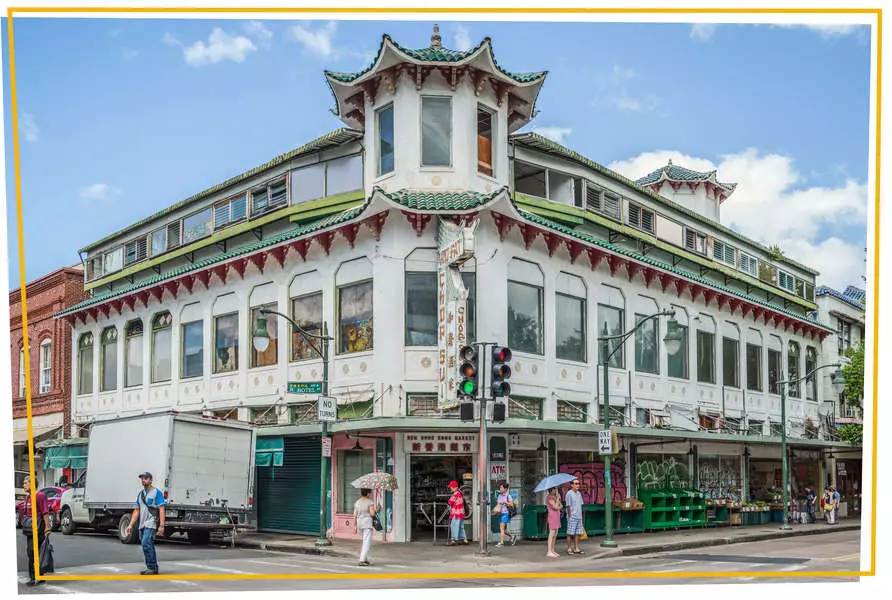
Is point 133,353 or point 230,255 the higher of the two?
point 230,255

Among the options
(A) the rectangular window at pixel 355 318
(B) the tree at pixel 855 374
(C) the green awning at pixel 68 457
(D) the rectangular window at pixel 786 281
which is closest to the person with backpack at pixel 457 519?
(A) the rectangular window at pixel 355 318

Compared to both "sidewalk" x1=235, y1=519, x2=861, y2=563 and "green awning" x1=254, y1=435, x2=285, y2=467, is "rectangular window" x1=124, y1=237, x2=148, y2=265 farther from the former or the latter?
"sidewalk" x1=235, y1=519, x2=861, y2=563

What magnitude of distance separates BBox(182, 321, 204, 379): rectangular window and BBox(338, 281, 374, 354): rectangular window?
8.08 metres

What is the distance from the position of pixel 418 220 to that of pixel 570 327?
694cm

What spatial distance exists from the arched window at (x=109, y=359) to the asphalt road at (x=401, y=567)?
11.9 metres

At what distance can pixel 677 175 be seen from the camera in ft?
151

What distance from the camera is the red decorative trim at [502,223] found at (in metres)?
28.7

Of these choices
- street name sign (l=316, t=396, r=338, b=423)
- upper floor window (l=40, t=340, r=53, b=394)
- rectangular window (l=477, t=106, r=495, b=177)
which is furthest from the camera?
upper floor window (l=40, t=340, r=53, b=394)

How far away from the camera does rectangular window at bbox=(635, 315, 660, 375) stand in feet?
115

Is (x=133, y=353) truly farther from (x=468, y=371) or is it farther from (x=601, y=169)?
(x=468, y=371)

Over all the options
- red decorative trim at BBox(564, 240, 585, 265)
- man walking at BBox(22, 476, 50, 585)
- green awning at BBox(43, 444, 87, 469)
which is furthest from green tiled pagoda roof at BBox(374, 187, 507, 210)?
green awning at BBox(43, 444, 87, 469)

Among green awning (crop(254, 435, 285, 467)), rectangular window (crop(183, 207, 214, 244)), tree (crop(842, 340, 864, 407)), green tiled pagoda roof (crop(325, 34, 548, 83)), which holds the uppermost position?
green tiled pagoda roof (crop(325, 34, 548, 83))

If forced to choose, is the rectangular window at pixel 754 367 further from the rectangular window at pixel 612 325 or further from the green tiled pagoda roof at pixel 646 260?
the rectangular window at pixel 612 325

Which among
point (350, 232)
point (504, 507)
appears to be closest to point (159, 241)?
point (350, 232)
